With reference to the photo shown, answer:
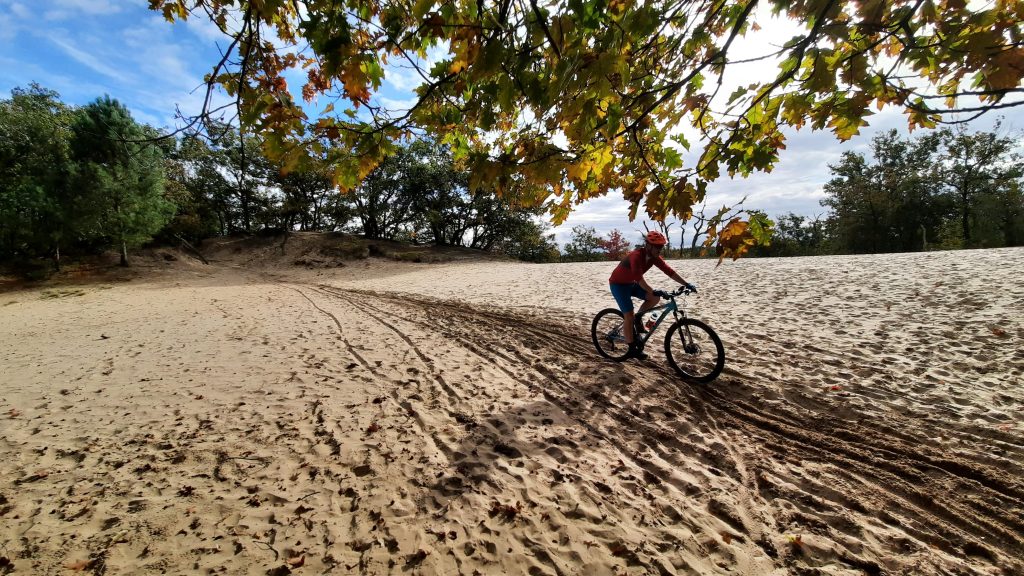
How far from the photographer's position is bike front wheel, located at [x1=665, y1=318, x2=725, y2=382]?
197 inches

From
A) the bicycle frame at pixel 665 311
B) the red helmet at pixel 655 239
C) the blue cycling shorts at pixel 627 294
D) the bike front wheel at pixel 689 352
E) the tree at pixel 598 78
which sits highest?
the tree at pixel 598 78

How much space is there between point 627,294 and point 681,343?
1.01 metres

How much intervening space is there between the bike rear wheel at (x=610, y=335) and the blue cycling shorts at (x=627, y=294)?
220 mm

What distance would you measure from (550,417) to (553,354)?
7.06ft

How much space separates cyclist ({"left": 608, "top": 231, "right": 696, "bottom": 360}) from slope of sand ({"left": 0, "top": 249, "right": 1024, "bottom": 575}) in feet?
1.70

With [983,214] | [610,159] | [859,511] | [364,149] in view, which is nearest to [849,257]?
[859,511]

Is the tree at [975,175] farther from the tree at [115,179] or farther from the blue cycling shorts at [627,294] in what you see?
the tree at [115,179]

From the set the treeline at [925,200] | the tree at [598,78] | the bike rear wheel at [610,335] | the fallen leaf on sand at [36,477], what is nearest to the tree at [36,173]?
the fallen leaf on sand at [36,477]

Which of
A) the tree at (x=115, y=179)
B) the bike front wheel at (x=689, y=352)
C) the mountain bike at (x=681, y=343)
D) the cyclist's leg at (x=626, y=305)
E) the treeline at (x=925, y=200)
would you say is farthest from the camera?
the treeline at (x=925, y=200)

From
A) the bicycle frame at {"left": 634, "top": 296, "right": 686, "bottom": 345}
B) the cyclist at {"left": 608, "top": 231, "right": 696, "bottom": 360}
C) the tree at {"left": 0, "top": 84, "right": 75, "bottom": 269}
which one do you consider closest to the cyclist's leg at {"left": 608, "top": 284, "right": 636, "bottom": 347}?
the cyclist at {"left": 608, "top": 231, "right": 696, "bottom": 360}

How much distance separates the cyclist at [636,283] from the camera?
16.5 ft

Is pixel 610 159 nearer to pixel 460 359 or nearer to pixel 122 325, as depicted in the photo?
pixel 460 359

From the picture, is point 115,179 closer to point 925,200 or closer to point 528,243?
point 528,243

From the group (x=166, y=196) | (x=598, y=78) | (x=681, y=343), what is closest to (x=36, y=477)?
(x=598, y=78)
